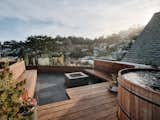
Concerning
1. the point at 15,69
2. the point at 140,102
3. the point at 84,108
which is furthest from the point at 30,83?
the point at 140,102

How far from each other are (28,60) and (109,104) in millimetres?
8656

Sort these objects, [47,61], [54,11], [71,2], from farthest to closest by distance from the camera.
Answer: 1. [47,61]
2. [54,11]
3. [71,2]

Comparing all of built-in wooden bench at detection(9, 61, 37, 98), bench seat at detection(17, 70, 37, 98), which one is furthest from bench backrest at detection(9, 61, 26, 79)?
bench seat at detection(17, 70, 37, 98)

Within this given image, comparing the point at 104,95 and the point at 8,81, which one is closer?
the point at 8,81

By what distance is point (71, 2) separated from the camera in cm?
610

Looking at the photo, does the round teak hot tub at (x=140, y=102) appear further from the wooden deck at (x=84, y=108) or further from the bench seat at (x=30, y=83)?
the bench seat at (x=30, y=83)

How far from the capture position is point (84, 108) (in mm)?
3279

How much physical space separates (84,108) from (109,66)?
3893mm

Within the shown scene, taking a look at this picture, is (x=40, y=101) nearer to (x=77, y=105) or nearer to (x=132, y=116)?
(x=77, y=105)

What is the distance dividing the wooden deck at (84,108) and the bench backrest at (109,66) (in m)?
2.01

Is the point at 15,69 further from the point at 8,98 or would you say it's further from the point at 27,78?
the point at 8,98

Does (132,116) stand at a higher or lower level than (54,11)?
lower

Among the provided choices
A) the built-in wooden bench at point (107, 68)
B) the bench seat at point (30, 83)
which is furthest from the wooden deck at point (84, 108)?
the built-in wooden bench at point (107, 68)

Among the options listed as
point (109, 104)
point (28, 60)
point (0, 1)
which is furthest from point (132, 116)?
point (28, 60)
